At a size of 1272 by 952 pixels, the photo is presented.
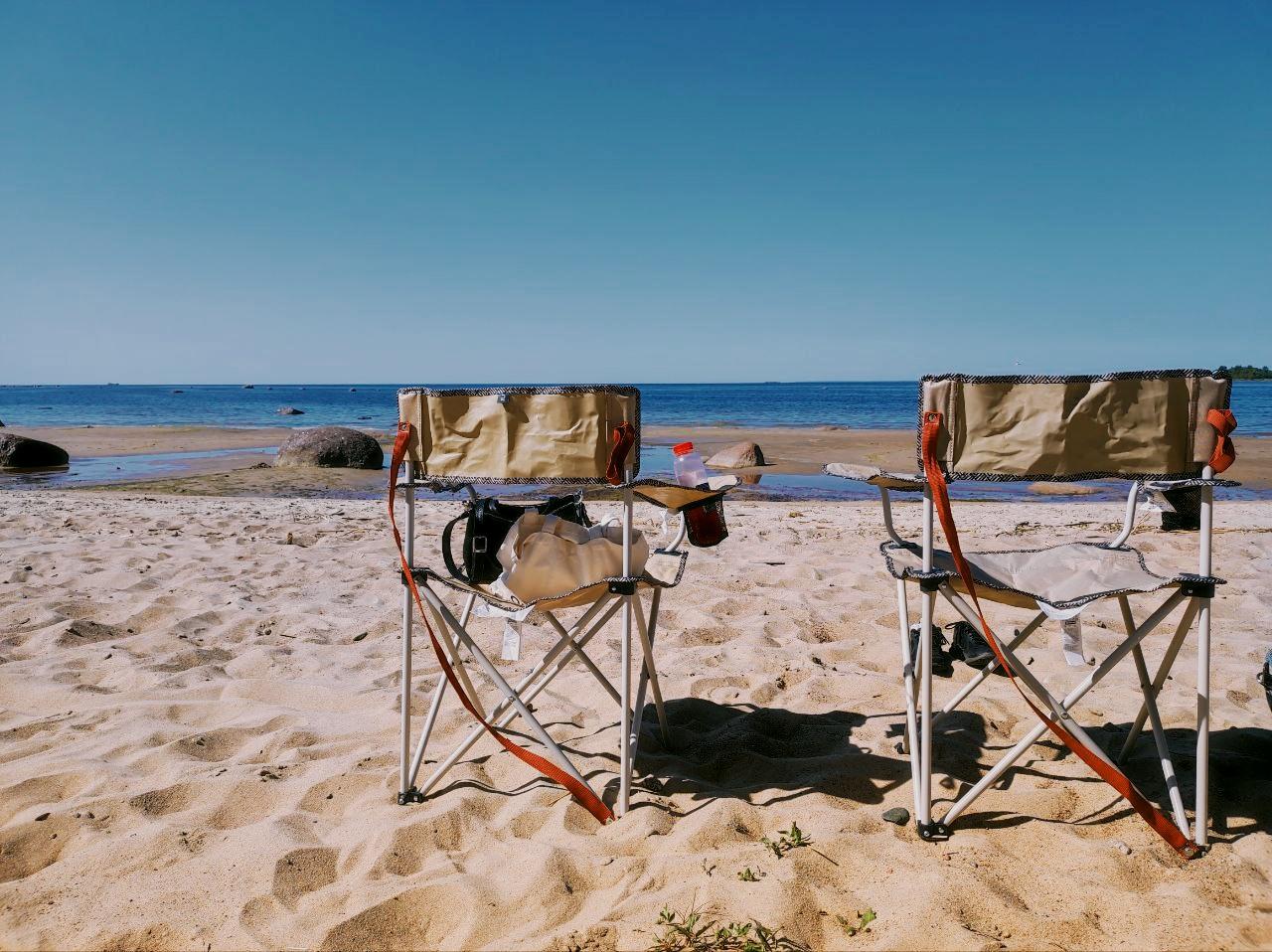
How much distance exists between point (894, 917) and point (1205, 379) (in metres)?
1.77

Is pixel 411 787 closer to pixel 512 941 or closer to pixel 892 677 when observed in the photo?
pixel 512 941

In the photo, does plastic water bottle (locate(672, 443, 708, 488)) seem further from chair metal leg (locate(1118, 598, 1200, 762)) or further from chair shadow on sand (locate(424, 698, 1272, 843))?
chair metal leg (locate(1118, 598, 1200, 762))

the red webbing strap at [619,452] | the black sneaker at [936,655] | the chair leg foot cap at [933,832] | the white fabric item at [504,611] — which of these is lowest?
the chair leg foot cap at [933,832]

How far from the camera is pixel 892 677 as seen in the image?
396 centimetres

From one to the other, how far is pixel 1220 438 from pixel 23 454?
1877cm

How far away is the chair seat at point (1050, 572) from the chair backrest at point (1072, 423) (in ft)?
1.20

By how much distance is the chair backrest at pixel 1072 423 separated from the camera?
2465mm

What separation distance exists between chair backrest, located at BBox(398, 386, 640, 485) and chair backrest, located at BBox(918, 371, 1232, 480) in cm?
99

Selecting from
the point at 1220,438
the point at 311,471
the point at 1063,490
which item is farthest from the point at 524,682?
the point at 311,471

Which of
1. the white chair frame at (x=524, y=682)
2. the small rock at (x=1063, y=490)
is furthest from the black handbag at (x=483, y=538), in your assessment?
the small rock at (x=1063, y=490)

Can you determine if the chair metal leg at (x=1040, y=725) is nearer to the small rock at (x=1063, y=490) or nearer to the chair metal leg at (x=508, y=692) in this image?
the chair metal leg at (x=508, y=692)

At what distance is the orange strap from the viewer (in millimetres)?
2373

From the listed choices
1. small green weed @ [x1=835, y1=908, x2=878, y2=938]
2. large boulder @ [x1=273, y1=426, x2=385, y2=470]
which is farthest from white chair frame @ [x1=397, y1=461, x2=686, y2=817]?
large boulder @ [x1=273, y1=426, x2=385, y2=470]

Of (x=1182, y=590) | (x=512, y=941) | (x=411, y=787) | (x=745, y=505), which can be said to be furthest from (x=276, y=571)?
(x=745, y=505)
